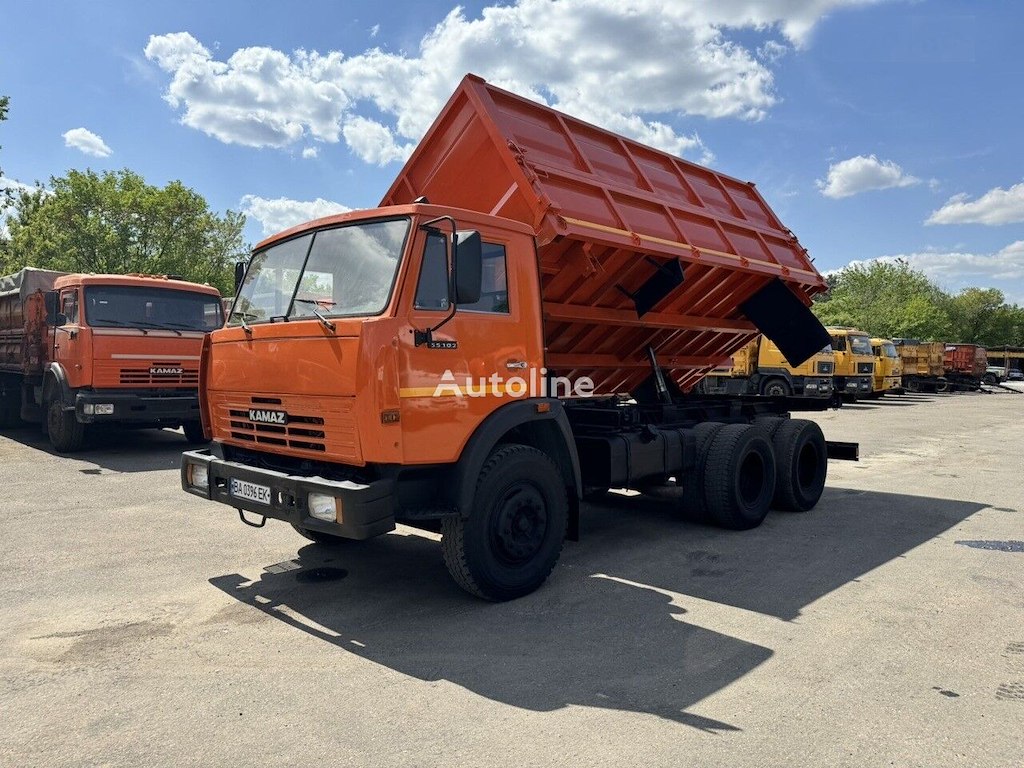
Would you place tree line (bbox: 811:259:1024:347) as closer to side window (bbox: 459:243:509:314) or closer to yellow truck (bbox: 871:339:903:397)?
yellow truck (bbox: 871:339:903:397)

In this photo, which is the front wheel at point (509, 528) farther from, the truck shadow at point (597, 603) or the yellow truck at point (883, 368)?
the yellow truck at point (883, 368)

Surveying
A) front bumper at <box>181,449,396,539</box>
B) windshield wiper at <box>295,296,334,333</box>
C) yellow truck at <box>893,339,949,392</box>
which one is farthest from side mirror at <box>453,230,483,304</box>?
yellow truck at <box>893,339,949,392</box>

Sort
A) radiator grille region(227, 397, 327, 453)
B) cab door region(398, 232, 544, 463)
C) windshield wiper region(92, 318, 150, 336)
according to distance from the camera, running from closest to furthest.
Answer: cab door region(398, 232, 544, 463) → radiator grille region(227, 397, 327, 453) → windshield wiper region(92, 318, 150, 336)

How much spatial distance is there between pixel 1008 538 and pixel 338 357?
6.29 metres

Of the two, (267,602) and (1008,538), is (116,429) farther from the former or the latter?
(1008,538)

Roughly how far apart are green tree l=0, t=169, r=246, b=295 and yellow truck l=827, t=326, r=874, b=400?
26145 mm

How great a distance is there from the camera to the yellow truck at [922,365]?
113 feet

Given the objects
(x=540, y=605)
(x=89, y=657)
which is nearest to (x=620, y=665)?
(x=540, y=605)

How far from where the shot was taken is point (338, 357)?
166 inches

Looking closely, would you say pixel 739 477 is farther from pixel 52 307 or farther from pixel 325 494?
pixel 52 307

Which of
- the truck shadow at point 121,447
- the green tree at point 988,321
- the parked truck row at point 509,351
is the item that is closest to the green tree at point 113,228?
the truck shadow at point 121,447

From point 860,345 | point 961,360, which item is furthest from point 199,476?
point 961,360

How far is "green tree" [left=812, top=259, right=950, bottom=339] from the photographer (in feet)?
176

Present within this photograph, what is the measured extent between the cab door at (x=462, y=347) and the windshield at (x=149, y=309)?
7.11 meters
